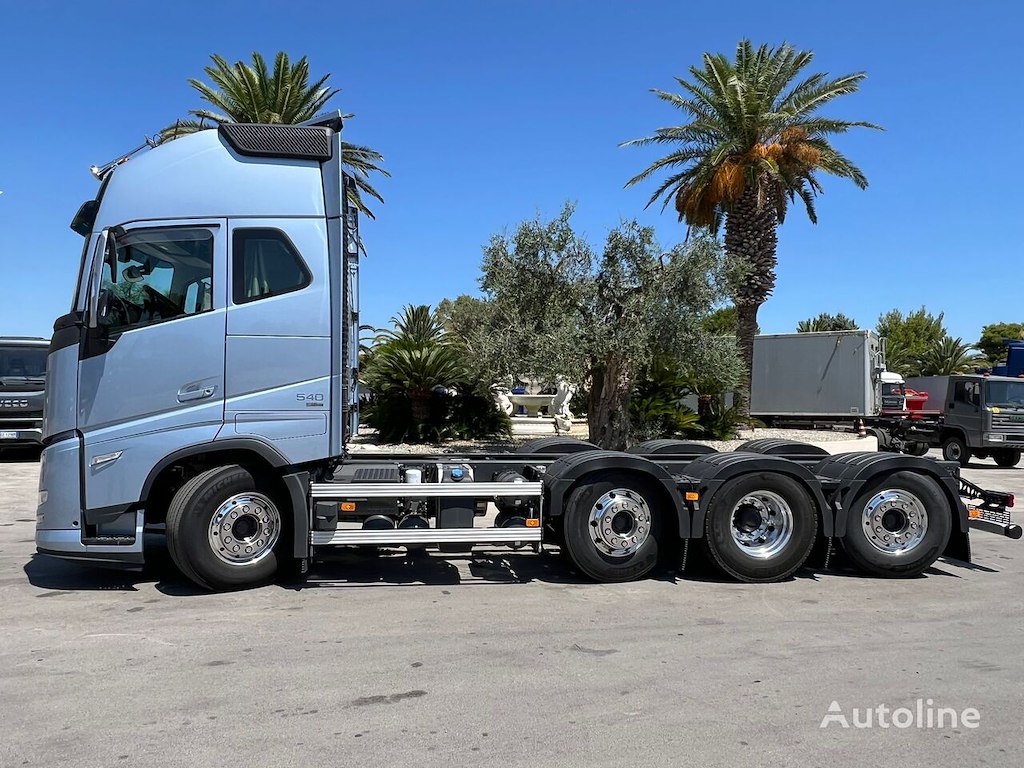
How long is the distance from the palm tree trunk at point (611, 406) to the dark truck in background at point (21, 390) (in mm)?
12776

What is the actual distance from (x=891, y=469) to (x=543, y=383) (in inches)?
428

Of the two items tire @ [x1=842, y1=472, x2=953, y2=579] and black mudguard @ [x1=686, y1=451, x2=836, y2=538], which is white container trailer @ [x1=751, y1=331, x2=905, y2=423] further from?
black mudguard @ [x1=686, y1=451, x2=836, y2=538]

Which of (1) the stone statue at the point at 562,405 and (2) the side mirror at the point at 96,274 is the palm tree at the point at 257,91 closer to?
(1) the stone statue at the point at 562,405

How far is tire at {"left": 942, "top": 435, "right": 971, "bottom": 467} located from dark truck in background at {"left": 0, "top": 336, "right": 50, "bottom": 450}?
22614mm

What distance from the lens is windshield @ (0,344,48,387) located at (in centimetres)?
1912

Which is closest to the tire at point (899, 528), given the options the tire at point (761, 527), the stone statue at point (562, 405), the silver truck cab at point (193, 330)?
the tire at point (761, 527)

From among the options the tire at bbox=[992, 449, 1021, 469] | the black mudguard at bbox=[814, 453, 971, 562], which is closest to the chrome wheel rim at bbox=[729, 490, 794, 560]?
the black mudguard at bbox=[814, 453, 971, 562]

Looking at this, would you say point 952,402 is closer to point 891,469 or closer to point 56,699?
point 891,469

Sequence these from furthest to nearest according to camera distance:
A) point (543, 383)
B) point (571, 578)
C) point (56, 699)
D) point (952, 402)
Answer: point (952, 402) → point (543, 383) → point (571, 578) → point (56, 699)

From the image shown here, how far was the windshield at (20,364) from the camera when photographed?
1912 cm

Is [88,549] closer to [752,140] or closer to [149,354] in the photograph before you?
[149,354]

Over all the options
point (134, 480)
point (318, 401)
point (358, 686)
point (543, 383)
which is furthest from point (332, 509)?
point (543, 383)

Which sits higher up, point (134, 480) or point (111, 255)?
point (111, 255)

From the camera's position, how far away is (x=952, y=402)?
2180 centimetres
